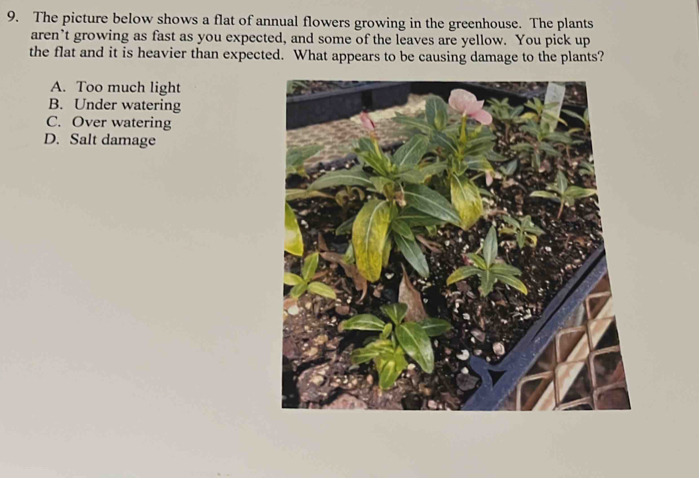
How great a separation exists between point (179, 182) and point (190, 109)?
11 cm

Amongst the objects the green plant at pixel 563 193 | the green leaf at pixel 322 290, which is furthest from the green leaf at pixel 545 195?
the green leaf at pixel 322 290

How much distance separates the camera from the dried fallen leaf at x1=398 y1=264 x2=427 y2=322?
946mm

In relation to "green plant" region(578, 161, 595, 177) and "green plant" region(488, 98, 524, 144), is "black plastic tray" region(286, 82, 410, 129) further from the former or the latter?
"green plant" region(578, 161, 595, 177)

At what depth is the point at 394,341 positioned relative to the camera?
927 millimetres

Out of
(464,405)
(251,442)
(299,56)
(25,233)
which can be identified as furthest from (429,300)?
(25,233)

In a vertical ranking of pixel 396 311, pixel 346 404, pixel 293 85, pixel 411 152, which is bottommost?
pixel 346 404

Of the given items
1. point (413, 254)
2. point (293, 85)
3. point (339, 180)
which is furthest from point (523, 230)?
point (293, 85)

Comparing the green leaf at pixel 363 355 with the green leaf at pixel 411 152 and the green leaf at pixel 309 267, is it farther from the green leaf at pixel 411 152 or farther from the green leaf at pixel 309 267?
the green leaf at pixel 411 152

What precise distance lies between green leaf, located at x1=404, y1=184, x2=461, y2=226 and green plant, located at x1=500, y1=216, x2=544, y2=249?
7 centimetres

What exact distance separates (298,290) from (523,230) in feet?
1.05

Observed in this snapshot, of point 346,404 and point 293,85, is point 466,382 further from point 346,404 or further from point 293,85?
point 293,85

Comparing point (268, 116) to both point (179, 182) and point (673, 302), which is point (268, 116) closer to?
point (179, 182)

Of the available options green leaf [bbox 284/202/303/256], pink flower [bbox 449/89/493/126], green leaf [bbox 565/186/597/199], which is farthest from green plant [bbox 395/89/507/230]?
green leaf [bbox 284/202/303/256]

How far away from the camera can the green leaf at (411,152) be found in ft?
3.28
